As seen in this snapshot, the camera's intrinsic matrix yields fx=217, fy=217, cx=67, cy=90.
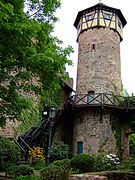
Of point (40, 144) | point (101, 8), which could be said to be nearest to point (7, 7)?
point (40, 144)

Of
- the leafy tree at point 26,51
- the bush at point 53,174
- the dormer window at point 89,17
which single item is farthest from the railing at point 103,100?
the bush at point 53,174

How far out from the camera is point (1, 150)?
976 centimetres

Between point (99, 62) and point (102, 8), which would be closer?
point (99, 62)

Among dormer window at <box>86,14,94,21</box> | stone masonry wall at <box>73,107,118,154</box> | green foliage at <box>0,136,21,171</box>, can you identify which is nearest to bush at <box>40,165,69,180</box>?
green foliage at <box>0,136,21,171</box>

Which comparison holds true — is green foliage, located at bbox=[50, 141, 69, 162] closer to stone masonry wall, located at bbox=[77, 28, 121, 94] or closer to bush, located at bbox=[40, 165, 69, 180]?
stone masonry wall, located at bbox=[77, 28, 121, 94]

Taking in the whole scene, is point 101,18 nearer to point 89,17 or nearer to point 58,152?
point 89,17

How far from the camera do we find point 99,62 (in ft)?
57.2

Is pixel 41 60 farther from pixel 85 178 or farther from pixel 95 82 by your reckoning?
pixel 95 82

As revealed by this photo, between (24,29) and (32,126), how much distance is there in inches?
381

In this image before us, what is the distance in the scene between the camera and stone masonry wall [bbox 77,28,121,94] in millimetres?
17027

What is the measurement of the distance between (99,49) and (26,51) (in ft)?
40.1

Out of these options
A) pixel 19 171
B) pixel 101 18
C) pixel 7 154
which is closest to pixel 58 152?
pixel 7 154

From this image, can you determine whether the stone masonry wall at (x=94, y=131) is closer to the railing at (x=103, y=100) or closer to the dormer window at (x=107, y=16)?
the railing at (x=103, y=100)

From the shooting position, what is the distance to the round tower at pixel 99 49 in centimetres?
1711
